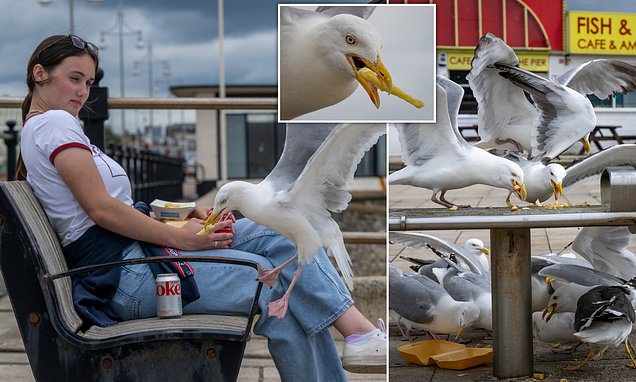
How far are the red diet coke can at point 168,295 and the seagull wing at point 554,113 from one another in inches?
42.3

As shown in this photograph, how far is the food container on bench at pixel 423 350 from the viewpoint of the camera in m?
2.77

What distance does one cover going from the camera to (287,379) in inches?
90.7

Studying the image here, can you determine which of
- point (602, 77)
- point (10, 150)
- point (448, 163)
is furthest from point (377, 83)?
point (10, 150)

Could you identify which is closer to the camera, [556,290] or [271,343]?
[271,343]

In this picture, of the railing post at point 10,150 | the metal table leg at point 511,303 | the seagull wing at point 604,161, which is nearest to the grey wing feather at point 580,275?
the metal table leg at point 511,303

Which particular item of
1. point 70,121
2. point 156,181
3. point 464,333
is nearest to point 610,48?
point 464,333

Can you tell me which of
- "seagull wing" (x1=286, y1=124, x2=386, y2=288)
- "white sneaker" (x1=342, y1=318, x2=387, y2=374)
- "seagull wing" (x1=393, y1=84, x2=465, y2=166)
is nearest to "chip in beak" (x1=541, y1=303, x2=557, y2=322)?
"seagull wing" (x1=393, y1=84, x2=465, y2=166)

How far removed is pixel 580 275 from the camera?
2928mm

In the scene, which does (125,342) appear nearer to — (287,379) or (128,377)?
(128,377)

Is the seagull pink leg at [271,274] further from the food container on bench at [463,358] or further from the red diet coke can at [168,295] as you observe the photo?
the food container on bench at [463,358]

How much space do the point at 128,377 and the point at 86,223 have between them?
399mm

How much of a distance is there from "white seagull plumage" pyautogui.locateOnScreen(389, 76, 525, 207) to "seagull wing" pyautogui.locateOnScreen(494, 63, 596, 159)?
0.46ft

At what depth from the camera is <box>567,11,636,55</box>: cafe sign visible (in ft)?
8.20

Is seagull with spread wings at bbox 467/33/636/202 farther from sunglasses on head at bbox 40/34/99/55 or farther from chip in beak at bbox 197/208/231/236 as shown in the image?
sunglasses on head at bbox 40/34/99/55
